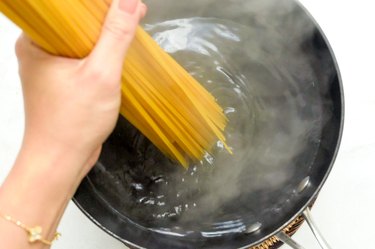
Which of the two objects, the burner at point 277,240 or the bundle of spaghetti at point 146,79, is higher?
the bundle of spaghetti at point 146,79

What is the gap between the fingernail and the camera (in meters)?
0.60

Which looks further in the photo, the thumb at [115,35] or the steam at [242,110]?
the steam at [242,110]

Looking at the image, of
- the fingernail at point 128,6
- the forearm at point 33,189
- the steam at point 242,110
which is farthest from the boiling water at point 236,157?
the fingernail at point 128,6

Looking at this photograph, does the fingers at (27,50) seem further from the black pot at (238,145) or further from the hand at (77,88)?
the black pot at (238,145)

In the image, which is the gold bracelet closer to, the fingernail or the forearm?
the forearm

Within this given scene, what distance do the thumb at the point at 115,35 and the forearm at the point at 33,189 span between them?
14 centimetres

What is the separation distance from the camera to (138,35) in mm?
650

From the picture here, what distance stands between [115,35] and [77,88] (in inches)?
3.3

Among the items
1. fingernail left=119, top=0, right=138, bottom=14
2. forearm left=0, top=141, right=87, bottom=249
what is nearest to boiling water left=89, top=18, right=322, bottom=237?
forearm left=0, top=141, right=87, bottom=249

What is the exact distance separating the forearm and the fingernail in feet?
0.63

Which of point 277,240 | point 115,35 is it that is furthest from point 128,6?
point 277,240

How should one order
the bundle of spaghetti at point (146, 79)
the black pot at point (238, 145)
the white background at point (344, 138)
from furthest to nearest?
the white background at point (344, 138), the black pot at point (238, 145), the bundle of spaghetti at point (146, 79)

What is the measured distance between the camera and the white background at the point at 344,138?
0.98 metres

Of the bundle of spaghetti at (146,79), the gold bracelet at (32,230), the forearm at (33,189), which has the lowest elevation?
the gold bracelet at (32,230)
